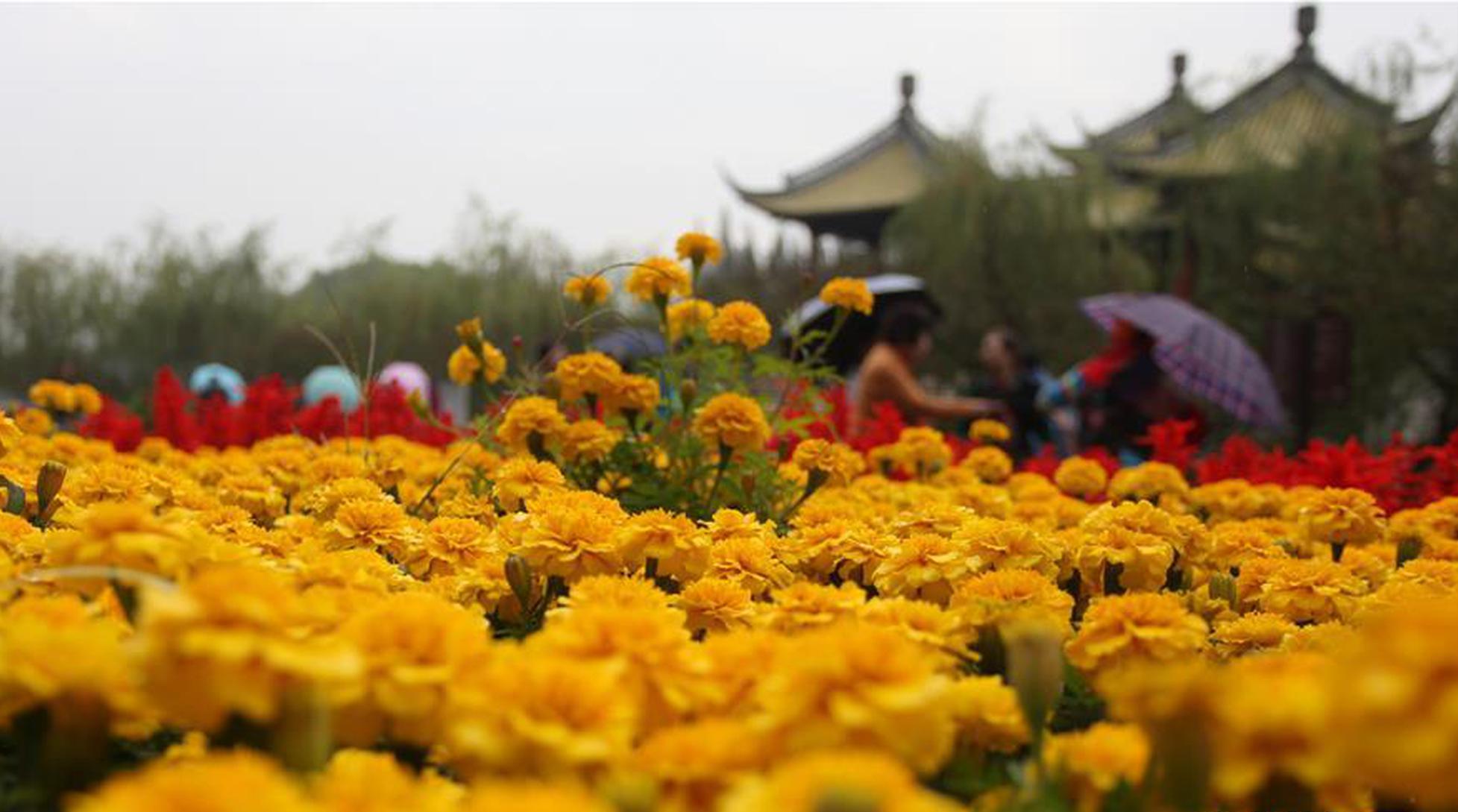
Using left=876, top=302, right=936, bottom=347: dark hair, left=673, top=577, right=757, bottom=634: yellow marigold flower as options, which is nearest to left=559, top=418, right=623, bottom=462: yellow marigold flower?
left=673, top=577, right=757, bottom=634: yellow marigold flower

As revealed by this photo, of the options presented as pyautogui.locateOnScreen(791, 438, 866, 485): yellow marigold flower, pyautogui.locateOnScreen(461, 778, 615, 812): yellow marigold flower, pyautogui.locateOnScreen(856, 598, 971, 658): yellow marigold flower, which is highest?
pyautogui.locateOnScreen(461, 778, 615, 812): yellow marigold flower

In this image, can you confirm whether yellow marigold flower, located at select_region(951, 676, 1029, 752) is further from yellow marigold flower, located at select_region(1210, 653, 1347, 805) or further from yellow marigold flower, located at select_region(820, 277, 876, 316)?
yellow marigold flower, located at select_region(820, 277, 876, 316)

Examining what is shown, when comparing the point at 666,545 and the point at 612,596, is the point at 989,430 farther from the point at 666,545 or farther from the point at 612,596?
the point at 612,596

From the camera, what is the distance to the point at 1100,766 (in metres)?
0.88

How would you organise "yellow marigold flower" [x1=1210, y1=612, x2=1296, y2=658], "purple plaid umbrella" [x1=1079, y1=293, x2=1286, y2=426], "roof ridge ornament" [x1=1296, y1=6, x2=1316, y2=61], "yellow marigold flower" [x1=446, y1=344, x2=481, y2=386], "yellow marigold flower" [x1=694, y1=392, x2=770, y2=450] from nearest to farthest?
"yellow marigold flower" [x1=1210, y1=612, x2=1296, y2=658] < "yellow marigold flower" [x1=694, y1=392, x2=770, y2=450] < "yellow marigold flower" [x1=446, y1=344, x2=481, y2=386] < "purple plaid umbrella" [x1=1079, y1=293, x2=1286, y2=426] < "roof ridge ornament" [x1=1296, y1=6, x2=1316, y2=61]

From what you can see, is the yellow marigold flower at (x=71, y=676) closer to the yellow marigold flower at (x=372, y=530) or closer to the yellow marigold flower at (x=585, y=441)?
the yellow marigold flower at (x=372, y=530)

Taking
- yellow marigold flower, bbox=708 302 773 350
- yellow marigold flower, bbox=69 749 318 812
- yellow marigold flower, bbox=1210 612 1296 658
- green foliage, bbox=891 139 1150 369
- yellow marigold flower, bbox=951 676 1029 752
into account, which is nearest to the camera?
yellow marigold flower, bbox=69 749 318 812

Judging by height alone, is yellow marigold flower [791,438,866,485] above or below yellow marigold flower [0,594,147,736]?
below

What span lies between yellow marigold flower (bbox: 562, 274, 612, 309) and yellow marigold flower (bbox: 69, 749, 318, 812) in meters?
1.81

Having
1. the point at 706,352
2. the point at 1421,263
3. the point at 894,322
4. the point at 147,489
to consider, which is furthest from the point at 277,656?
the point at 1421,263

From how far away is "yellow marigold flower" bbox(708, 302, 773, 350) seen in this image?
228 cm

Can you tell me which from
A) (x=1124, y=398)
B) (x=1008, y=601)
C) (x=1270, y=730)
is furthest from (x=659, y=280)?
(x=1124, y=398)

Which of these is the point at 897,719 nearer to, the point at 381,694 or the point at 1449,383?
the point at 381,694

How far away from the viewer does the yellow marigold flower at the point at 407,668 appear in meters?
0.80
